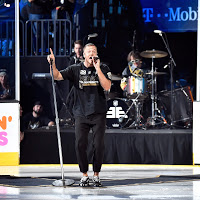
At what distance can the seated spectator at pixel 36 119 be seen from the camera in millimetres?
7755

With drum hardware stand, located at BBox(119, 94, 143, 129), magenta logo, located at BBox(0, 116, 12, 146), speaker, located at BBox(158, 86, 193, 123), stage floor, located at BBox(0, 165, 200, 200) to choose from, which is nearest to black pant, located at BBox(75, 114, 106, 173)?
stage floor, located at BBox(0, 165, 200, 200)

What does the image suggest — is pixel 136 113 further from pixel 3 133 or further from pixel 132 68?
pixel 3 133

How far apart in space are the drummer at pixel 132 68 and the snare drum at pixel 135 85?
0.07 meters

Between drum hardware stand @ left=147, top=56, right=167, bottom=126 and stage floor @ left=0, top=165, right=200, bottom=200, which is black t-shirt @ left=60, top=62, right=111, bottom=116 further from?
drum hardware stand @ left=147, top=56, right=167, bottom=126

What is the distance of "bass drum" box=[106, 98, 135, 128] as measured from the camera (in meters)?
7.89

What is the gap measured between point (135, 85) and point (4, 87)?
2413mm

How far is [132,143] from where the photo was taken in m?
6.86

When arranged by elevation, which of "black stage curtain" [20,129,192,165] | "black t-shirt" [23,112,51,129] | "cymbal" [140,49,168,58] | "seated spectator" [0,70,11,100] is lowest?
"black stage curtain" [20,129,192,165]

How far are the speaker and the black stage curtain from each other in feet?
3.54

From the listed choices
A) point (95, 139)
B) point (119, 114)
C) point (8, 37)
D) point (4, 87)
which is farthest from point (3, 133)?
point (95, 139)

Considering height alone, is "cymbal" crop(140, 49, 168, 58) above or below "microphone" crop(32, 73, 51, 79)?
above

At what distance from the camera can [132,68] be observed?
8188 mm

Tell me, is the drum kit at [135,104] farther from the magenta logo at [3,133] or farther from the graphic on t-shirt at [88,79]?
the graphic on t-shirt at [88,79]

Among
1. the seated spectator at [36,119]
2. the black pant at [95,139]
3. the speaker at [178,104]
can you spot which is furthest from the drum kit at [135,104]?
the black pant at [95,139]
